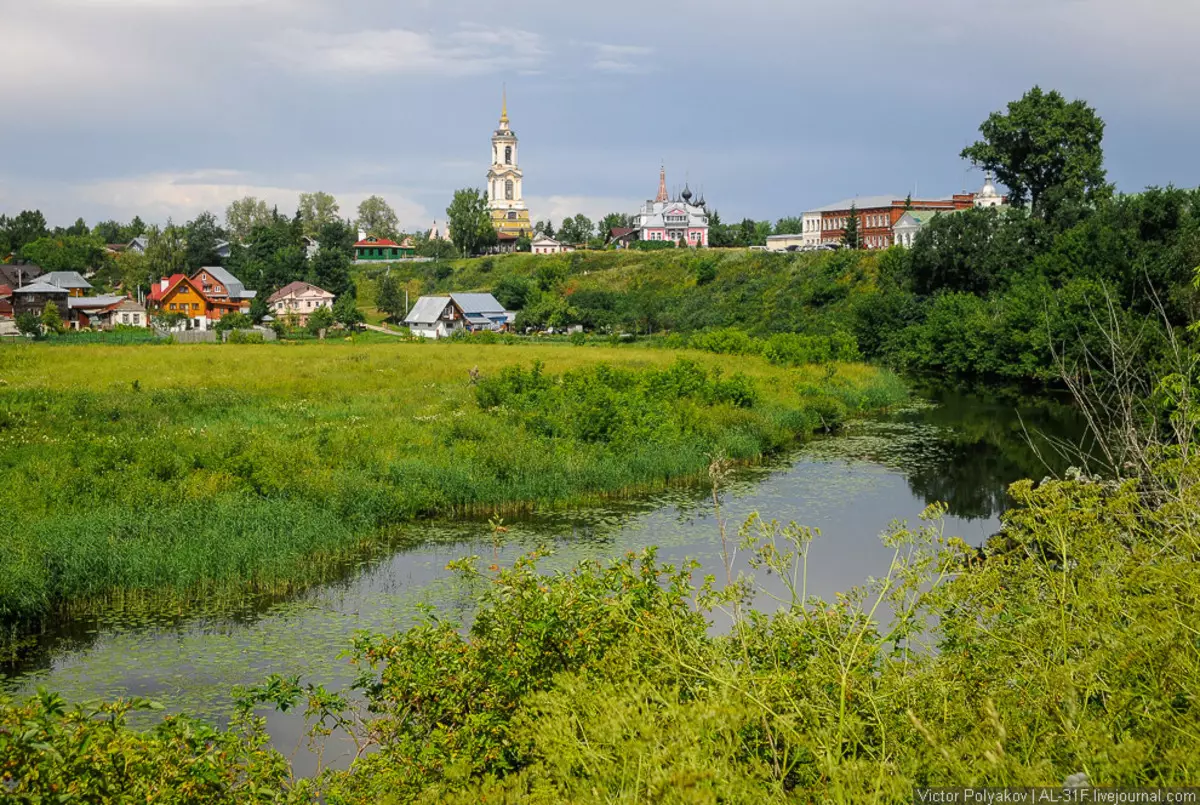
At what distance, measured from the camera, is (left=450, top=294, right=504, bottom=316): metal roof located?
6994 cm

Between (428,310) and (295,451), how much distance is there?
5018 cm

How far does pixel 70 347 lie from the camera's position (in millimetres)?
43625

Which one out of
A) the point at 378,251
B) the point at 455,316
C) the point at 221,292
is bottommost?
the point at 455,316

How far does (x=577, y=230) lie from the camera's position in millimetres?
114500

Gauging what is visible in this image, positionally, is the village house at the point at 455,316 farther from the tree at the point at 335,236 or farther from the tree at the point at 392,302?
the tree at the point at 335,236

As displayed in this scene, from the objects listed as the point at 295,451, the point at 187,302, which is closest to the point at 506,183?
the point at 187,302

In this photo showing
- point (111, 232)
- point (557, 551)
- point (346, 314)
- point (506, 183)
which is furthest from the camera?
point (111, 232)

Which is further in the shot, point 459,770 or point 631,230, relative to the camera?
point 631,230

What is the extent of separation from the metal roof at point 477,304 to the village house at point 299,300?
9.51m

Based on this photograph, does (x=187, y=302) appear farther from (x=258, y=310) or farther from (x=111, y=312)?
(x=258, y=310)

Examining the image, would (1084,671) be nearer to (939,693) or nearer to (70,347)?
(939,693)

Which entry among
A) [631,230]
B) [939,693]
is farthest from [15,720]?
[631,230]

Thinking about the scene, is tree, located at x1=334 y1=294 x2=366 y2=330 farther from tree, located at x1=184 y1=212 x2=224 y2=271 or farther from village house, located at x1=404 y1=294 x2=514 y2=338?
tree, located at x1=184 y1=212 x2=224 y2=271

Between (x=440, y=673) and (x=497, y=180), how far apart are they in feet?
372
